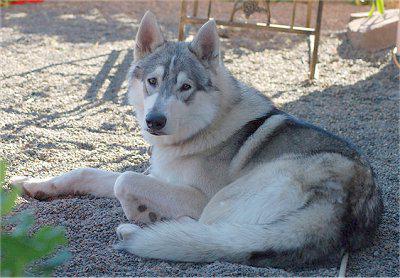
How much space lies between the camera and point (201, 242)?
337 cm

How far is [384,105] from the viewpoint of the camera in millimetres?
6602

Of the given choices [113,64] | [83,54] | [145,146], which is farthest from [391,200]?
[83,54]

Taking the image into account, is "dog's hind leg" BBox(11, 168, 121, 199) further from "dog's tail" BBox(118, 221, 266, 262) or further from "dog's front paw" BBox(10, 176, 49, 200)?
"dog's tail" BBox(118, 221, 266, 262)

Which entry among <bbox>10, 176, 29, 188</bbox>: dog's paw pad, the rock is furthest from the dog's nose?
the rock

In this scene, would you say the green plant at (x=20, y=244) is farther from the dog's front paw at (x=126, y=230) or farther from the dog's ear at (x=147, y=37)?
the dog's ear at (x=147, y=37)

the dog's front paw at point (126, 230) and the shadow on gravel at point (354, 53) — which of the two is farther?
the shadow on gravel at point (354, 53)

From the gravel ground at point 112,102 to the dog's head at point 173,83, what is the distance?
630 mm

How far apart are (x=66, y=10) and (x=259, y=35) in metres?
3.00

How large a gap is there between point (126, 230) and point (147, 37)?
4.50 feet

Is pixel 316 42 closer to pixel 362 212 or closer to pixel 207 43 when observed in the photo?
pixel 207 43

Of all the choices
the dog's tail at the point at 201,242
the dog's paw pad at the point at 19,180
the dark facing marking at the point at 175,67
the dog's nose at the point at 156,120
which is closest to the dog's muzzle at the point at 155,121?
the dog's nose at the point at 156,120

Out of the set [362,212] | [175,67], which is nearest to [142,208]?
[175,67]

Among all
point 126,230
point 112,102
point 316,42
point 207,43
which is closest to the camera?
point 126,230

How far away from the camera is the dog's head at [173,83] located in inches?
158
